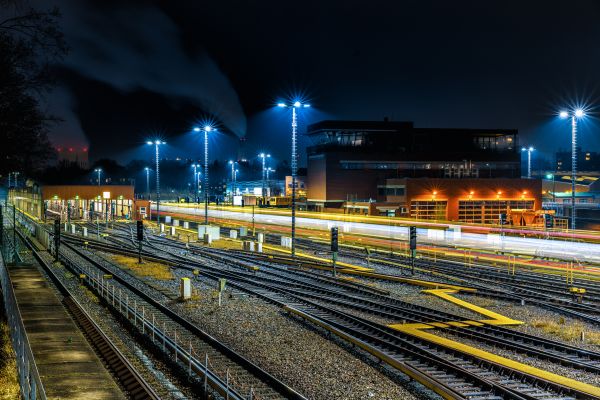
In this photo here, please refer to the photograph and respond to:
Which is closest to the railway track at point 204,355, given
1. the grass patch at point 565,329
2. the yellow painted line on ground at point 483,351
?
the yellow painted line on ground at point 483,351

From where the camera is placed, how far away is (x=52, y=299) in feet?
62.7

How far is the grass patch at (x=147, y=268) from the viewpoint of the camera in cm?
2722

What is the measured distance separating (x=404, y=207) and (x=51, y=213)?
39.8 metres

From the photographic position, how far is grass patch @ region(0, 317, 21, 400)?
36.3ft

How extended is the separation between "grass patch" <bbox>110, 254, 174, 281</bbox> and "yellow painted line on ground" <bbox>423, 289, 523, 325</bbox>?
455 inches

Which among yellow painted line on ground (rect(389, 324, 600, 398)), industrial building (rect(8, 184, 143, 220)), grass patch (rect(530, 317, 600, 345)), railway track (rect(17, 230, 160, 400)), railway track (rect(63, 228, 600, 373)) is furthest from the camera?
industrial building (rect(8, 184, 143, 220))

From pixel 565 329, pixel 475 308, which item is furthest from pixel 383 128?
pixel 565 329

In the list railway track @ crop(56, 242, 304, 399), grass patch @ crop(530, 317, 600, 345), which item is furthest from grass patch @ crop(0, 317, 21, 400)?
grass patch @ crop(530, 317, 600, 345)

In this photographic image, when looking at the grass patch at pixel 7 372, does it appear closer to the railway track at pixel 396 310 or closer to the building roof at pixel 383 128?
the railway track at pixel 396 310

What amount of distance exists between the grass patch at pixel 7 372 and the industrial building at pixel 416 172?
47.1 meters

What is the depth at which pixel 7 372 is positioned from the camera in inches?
492

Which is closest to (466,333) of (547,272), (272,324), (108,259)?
(272,324)

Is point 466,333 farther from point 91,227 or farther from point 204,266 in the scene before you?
point 91,227

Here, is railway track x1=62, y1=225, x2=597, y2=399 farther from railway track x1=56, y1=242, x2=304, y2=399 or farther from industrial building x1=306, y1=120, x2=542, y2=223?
industrial building x1=306, y1=120, x2=542, y2=223
